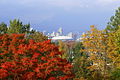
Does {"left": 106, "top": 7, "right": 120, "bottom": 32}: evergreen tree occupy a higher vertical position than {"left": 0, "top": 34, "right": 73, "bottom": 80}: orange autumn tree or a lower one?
higher

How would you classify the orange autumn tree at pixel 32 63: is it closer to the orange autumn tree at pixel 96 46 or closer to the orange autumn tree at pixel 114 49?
the orange autumn tree at pixel 114 49

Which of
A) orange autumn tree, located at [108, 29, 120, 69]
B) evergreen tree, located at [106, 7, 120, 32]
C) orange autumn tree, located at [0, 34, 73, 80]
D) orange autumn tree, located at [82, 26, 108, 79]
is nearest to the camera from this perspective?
orange autumn tree, located at [0, 34, 73, 80]

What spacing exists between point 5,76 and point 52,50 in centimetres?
430

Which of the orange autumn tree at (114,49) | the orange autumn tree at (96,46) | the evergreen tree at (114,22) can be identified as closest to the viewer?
the orange autumn tree at (114,49)

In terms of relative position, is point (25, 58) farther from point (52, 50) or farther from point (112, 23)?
point (112, 23)

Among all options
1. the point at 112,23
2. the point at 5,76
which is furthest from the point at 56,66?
the point at 112,23

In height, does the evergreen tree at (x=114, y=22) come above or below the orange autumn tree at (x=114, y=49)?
above

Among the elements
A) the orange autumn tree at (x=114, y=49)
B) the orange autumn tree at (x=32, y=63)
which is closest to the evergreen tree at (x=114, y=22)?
the orange autumn tree at (x=114, y=49)

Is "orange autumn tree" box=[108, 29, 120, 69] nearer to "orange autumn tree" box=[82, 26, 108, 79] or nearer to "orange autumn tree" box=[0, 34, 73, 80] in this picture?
"orange autumn tree" box=[82, 26, 108, 79]

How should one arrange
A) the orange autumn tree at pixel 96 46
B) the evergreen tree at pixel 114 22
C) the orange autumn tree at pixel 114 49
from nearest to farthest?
the orange autumn tree at pixel 114 49
the orange autumn tree at pixel 96 46
the evergreen tree at pixel 114 22

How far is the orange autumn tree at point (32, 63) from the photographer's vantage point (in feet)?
70.1

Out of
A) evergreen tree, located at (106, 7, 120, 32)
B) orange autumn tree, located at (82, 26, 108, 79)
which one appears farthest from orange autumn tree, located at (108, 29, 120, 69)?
evergreen tree, located at (106, 7, 120, 32)

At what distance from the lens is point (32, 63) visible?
21.7 m

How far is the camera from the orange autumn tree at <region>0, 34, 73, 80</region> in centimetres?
2136
